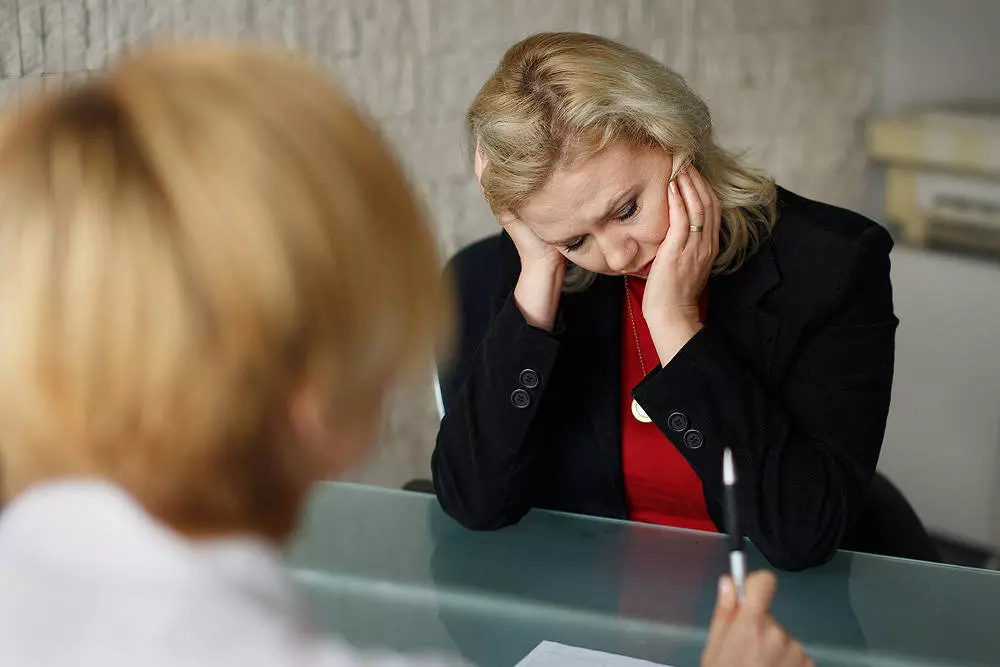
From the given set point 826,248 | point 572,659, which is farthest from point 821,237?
point 572,659

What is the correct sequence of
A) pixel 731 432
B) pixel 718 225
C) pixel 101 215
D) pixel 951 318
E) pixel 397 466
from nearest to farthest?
1. pixel 101 215
2. pixel 731 432
3. pixel 718 225
4. pixel 397 466
5. pixel 951 318

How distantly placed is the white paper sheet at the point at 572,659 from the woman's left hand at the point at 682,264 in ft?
1.51

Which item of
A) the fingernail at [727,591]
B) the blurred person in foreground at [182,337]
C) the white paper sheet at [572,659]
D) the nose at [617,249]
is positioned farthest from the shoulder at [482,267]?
Answer: the blurred person in foreground at [182,337]

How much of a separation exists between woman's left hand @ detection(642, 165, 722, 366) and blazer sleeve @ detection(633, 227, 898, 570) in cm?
4

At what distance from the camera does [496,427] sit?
63.0 inches

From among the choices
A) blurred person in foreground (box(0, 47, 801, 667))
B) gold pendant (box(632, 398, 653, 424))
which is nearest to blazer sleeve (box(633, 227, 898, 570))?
gold pendant (box(632, 398, 653, 424))

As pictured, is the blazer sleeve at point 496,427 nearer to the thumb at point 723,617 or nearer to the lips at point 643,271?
the lips at point 643,271

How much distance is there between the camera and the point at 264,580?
2.02 feet

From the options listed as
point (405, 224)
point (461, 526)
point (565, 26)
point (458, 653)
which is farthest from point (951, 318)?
point (405, 224)

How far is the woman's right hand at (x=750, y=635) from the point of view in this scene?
912mm

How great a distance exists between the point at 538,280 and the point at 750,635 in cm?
78

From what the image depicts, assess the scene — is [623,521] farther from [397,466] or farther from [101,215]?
[397,466]

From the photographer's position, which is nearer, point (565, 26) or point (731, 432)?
point (731, 432)

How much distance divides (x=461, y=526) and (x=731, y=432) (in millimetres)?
363
